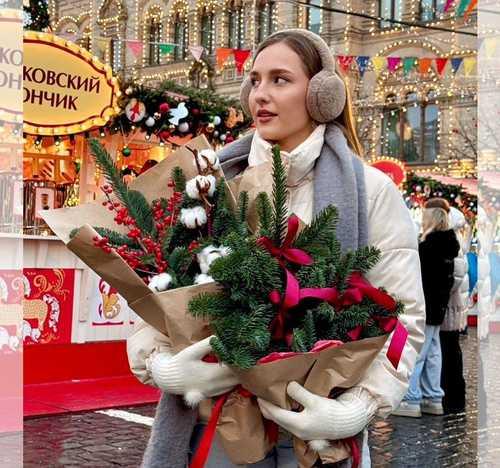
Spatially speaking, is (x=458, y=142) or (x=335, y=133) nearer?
(x=335, y=133)

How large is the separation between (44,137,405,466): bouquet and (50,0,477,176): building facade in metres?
24.2

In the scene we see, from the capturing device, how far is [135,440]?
19.8 ft

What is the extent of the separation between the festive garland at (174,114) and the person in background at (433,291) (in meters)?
4.45

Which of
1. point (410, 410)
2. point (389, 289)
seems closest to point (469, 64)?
point (410, 410)

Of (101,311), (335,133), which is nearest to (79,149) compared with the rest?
(101,311)

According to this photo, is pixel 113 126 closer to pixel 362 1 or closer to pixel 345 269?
pixel 345 269

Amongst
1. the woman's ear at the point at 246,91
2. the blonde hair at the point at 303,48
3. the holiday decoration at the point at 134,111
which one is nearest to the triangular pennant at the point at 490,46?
the blonde hair at the point at 303,48

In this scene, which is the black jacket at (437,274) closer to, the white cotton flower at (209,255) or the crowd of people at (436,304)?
the crowd of people at (436,304)

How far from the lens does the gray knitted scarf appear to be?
6.94 feet

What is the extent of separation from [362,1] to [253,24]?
416 centimetres

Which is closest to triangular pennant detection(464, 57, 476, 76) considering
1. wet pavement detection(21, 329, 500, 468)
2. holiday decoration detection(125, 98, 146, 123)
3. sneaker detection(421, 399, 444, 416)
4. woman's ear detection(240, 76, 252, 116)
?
holiday decoration detection(125, 98, 146, 123)

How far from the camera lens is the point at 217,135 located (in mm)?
12586

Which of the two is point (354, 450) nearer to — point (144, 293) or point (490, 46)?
point (144, 293)

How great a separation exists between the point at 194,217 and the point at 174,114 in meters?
9.85
